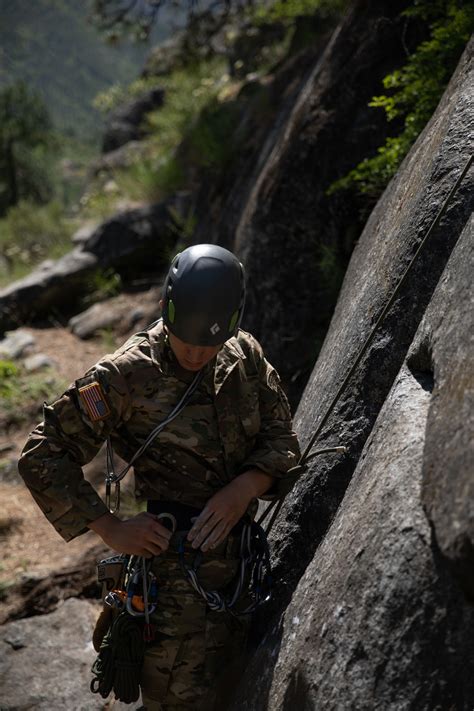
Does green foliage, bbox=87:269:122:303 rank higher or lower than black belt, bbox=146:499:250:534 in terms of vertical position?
lower

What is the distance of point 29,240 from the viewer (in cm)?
1388

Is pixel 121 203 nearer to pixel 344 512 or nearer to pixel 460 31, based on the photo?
pixel 460 31

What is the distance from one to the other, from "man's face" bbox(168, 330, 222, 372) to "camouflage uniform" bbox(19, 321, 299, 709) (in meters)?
0.07

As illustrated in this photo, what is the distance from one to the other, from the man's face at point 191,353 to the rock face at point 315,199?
2777 millimetres

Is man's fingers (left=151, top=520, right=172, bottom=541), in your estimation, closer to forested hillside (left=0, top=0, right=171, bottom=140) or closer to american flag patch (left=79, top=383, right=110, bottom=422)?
american flag patch (left=79, top=383, right=110, bottom=422)

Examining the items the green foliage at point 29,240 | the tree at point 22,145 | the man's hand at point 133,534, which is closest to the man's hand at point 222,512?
the man's hand at point 133,534

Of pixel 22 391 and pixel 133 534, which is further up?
pixel 133 534

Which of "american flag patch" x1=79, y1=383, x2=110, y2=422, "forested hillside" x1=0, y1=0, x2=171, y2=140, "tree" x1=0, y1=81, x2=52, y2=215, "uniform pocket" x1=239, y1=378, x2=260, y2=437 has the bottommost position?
"forested hillside" x1=0, y1=0, x2=171, y2=140

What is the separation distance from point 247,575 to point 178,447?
55 centimetres

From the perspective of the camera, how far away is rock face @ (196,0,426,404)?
222 inches

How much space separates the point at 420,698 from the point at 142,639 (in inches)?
44.6

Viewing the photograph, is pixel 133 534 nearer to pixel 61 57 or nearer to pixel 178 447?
pixel 178 447

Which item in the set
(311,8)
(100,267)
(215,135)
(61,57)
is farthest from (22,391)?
(61,57)

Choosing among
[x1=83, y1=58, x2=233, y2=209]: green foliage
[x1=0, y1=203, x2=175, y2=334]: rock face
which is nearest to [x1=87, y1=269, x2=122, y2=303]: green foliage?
[x1=0, y1=203, x2=175, y2=334]: rock face
